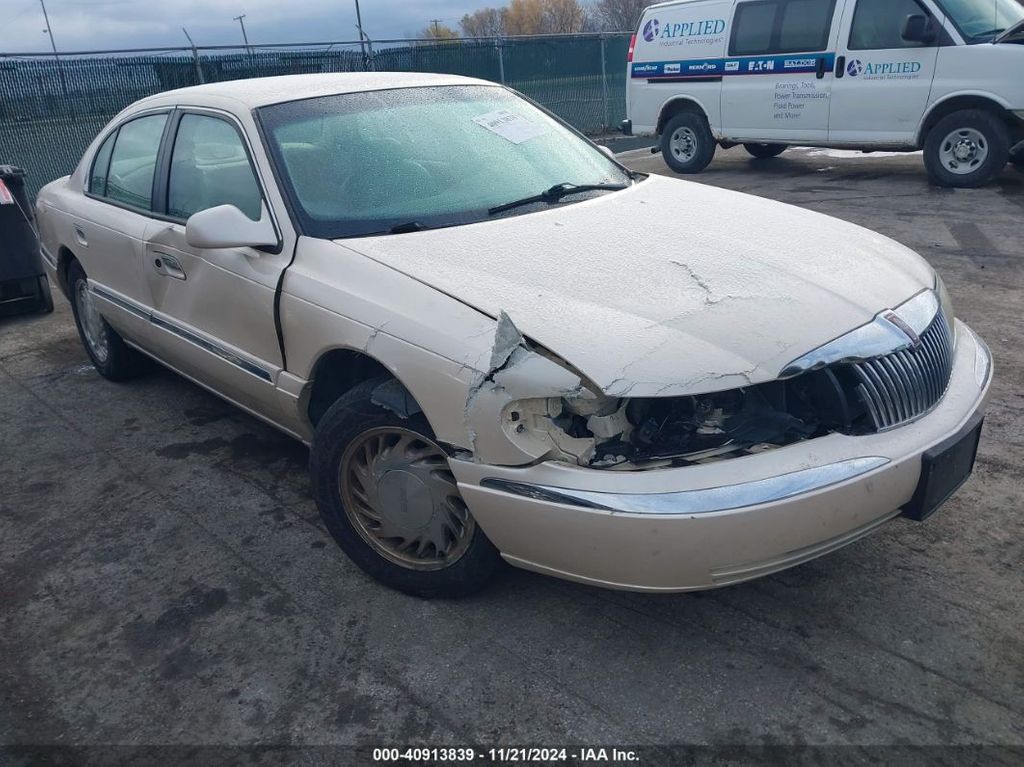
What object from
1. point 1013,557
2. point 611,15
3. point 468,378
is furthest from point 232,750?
point 611,15

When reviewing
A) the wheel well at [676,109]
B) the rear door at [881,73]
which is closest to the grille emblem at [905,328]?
the rear door at [881,73]

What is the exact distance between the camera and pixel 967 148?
9.15 meters

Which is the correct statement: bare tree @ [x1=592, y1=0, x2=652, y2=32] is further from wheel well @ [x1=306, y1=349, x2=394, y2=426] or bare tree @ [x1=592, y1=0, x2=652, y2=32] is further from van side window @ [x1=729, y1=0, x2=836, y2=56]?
wheel well @ [x1=306, y1=349, x2=394, y2=426]

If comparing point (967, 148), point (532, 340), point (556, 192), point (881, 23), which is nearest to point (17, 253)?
point (556, 192)

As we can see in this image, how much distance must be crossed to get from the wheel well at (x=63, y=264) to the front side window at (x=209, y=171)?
156 cm

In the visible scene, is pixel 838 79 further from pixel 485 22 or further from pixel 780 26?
pixel 485 22

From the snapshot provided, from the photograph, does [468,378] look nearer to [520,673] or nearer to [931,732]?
[520,673]

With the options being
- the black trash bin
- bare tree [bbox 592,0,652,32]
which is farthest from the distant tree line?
the black trash bin

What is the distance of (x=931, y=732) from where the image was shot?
232 cm

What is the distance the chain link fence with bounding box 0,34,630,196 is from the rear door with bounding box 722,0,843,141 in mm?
5713

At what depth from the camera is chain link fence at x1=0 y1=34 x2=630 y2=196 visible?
1146cm

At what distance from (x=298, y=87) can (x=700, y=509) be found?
8.58 ft

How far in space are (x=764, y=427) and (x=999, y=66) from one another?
8.03 meters

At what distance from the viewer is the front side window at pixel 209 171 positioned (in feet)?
11.5
